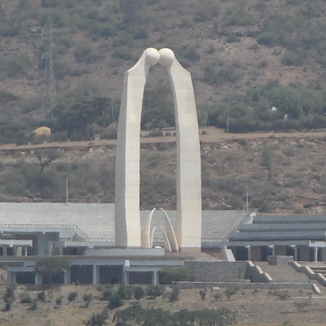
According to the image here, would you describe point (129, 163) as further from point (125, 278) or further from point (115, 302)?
point (115, 302)

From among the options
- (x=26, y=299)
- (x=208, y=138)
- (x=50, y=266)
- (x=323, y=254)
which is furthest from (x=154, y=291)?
(x=208, y=138)

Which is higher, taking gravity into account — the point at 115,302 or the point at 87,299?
the point at 87,299

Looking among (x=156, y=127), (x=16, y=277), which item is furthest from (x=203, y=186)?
(x=16, y=277)

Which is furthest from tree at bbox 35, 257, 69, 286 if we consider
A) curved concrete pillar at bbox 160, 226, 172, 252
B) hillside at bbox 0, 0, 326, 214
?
hillside at bbox 0, 0, 326, 214

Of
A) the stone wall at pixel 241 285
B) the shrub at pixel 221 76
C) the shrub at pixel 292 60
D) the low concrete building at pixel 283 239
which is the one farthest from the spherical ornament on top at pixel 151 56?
the shrub at pixel 292 60

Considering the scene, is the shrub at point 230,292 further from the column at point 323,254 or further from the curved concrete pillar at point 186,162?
the column at point 323,254

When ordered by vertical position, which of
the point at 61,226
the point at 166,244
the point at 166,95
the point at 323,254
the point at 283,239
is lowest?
the point at 323,254
